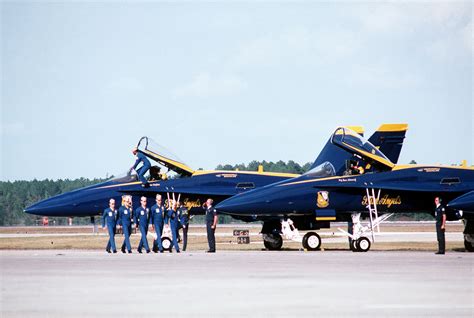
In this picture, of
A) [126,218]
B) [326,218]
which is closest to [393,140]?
[326,218]

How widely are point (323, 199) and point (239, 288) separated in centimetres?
1415

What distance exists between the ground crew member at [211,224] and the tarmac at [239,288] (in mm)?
5886

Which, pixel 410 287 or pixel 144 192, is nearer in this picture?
pixel 410 287

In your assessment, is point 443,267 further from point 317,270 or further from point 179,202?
point 179,202

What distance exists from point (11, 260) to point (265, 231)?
10527 mm

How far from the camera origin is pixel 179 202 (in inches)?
1268

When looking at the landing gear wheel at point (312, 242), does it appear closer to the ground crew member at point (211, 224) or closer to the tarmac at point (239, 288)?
the ground crew member at point (211, 224)

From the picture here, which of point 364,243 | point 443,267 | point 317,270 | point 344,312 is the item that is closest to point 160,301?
point 344,312

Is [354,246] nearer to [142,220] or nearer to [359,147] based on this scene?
[359,147]

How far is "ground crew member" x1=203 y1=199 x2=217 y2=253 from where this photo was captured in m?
29.0

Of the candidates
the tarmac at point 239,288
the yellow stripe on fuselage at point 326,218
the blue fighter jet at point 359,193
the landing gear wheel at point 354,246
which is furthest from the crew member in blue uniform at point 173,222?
the tarmac at point 239,288

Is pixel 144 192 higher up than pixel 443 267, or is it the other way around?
pixel 144 192

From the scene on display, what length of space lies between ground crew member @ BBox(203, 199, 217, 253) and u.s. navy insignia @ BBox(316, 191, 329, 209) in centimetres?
318

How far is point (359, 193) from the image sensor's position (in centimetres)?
2920
